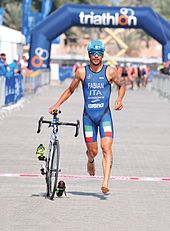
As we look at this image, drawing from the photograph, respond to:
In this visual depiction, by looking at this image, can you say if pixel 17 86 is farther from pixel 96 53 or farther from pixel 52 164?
pixel 52 164

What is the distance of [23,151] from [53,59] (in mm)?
85361

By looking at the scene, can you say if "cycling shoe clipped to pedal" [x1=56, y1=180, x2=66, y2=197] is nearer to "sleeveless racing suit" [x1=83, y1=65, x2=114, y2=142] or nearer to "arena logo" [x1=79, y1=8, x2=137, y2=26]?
"sleeveless racing suit" [x1=83, y1=65, x2=114, y2=142]

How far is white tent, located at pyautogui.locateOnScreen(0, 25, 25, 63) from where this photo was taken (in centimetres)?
3838

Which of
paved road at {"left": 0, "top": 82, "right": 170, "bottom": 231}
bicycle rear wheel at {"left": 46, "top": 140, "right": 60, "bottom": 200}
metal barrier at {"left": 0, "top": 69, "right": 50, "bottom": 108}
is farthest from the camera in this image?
metal barrier at {"left": 0, "top": 69, "right": 50, "bottom": 108}

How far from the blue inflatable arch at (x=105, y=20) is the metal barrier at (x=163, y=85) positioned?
59.9 inches

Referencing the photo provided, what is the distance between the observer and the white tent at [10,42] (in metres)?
38.4

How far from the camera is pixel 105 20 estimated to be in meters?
47.3

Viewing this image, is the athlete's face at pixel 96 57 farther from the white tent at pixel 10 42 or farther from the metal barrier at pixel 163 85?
the metal barrier at pixel 163 85

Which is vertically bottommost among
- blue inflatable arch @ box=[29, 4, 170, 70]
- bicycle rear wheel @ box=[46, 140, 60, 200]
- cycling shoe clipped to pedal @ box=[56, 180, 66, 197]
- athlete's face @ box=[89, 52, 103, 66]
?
cycling shoe clipped to pedal @ box=[56, 180, 66, 197]

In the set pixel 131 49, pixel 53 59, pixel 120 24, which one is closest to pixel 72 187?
pixel 120 24

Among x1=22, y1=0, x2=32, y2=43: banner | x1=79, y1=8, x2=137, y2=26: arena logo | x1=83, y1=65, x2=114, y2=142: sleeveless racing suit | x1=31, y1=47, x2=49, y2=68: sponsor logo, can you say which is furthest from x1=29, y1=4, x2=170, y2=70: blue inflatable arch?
x1=83, y1=65, x2=114, y2=142: sleeveless racing suit

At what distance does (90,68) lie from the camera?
10453 mm

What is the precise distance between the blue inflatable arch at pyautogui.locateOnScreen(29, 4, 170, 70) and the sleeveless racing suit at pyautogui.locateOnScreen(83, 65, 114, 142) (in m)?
36.3

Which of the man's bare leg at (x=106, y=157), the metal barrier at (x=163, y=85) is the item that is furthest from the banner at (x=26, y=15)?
the man's bare leg at (x=106, y=157)
